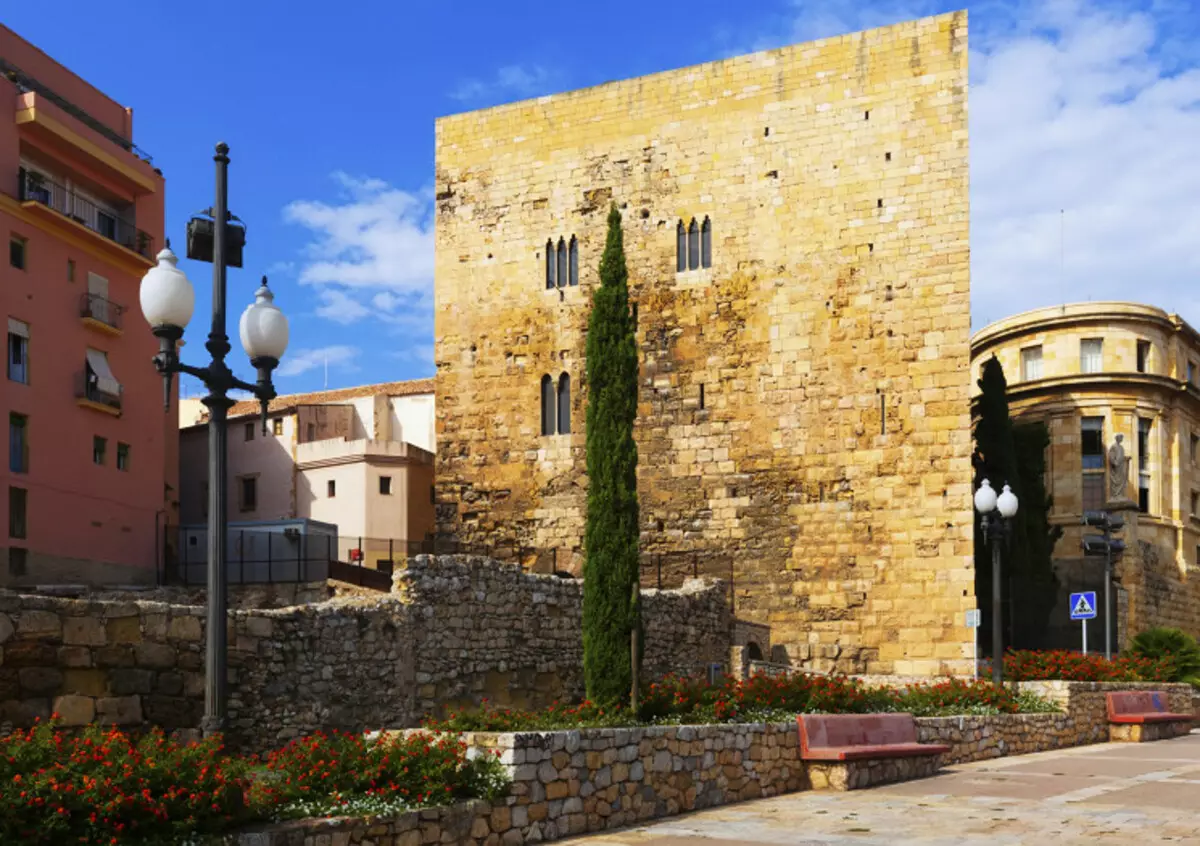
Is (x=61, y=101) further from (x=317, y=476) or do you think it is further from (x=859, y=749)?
(x=859, y=749)

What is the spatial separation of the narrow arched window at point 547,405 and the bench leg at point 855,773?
14936 millimetres

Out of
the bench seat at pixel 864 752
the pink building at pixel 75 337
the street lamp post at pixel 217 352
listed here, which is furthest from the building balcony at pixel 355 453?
the street lamp post at pixel 217 352

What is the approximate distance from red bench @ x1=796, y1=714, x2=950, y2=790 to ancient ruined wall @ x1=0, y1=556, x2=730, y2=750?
5.31 meters

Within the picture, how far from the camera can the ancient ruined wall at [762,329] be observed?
2483cm

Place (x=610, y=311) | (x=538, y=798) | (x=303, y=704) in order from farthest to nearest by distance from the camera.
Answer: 1. (x=610, y=311)
2. (x=303, y=704)
3. (x=538, y=798)

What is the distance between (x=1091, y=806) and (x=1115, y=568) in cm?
2640

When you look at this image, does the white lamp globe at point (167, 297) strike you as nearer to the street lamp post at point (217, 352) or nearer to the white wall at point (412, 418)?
the street lamp post at point (217, 352)

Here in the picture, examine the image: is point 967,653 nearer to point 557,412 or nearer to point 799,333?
point 799,333

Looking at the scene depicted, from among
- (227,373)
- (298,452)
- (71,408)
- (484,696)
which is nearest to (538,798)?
(227,373)

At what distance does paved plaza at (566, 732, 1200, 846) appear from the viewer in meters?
10.1

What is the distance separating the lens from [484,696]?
1842 cm

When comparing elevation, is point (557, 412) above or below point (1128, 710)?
above

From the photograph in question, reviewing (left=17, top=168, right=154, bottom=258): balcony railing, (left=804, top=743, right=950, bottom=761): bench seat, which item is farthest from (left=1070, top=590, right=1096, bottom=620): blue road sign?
(left=17, top=168, right=154, bottom=258): balcony railing

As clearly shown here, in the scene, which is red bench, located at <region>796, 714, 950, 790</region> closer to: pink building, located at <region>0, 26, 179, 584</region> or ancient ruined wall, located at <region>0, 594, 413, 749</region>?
ancient ruined wall, located at <region>0, 594, 413, 749</region>
